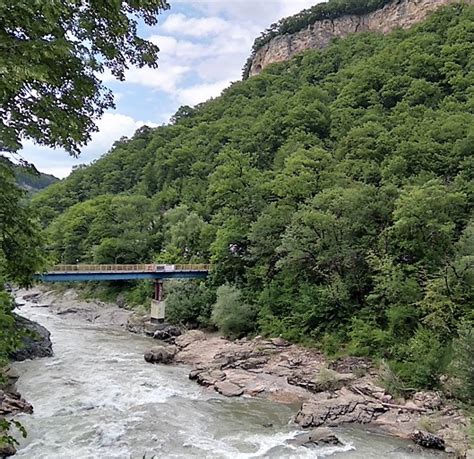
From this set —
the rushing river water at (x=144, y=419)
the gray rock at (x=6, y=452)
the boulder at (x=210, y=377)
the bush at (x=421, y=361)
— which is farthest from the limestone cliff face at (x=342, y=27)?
the gray rock at (x=6, y=452)

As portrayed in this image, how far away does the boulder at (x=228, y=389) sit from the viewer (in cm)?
2117

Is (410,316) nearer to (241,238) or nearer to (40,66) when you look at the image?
(241,238)

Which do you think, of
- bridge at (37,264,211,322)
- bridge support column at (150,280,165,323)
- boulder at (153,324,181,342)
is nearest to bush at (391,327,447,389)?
boulder at (153,324,181,342)

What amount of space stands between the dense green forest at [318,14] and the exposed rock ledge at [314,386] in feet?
262

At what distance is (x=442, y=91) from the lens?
53.7m

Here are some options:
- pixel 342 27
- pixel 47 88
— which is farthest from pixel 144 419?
pixel 342 27

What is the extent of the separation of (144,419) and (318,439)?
20.5 feet

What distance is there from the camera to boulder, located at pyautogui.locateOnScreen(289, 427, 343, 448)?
1553 cm

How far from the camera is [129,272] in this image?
38.6 m

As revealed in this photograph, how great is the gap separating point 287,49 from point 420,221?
83.4 m

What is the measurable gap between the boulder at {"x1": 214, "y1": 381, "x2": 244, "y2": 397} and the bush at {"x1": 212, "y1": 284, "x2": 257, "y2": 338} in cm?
953

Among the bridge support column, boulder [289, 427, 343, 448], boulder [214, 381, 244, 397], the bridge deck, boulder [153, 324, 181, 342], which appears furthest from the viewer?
the bridge support column

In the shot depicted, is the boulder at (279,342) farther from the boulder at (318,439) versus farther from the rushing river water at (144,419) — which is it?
the boulder at (318,439)

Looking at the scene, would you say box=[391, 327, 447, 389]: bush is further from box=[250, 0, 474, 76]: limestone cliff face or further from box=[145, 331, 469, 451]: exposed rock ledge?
box=[250, 0, 474, 76]: limestone cliff face
